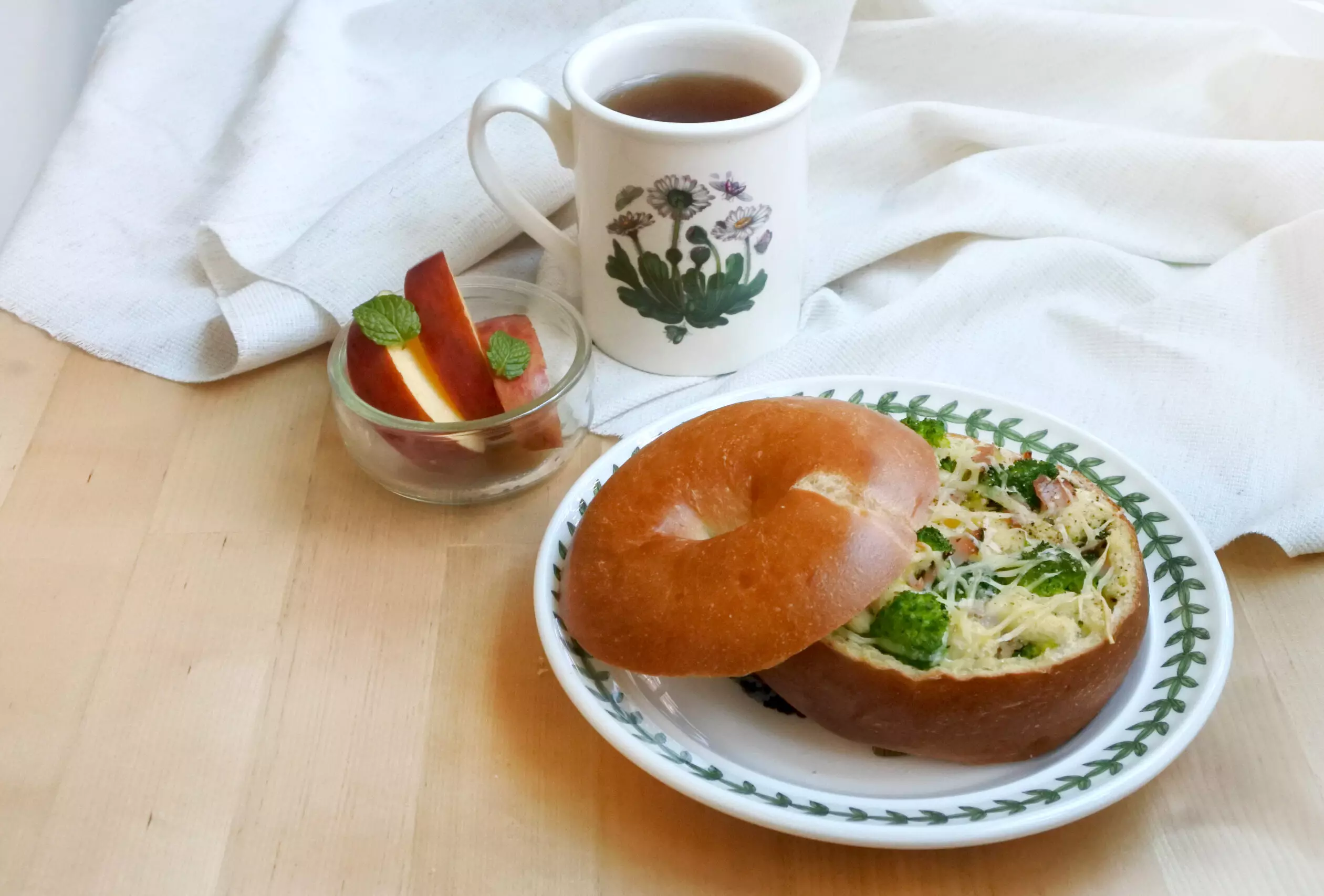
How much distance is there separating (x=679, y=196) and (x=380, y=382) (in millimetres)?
372

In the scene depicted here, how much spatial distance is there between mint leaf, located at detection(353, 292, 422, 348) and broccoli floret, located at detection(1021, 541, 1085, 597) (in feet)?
2.17

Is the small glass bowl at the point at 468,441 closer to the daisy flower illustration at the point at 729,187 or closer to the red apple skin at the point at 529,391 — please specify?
the red apple skin at the point at 529,391

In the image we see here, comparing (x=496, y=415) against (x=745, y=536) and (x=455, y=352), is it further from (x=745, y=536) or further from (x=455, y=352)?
(x=745, y=536)

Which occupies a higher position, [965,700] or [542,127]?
[542,127]

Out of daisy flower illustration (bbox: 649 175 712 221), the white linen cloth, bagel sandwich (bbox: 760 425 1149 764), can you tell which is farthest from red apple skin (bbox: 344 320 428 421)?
bagel sandwich (bbox: 760 425 1149 764)

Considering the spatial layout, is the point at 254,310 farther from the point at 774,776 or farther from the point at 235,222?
the point at 774,776

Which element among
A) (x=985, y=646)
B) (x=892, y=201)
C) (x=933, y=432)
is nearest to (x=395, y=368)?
(x=933, y=432)

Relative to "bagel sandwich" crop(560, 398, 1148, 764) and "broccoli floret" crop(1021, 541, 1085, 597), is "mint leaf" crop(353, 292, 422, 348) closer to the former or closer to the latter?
"bagel sandwich" crop(560, 398, 1148, 764)

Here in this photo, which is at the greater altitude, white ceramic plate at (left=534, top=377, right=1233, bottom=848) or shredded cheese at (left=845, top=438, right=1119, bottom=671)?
shredded cheese at (left=845, top=438, right=1119, bottom=671)

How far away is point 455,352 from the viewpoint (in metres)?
1.18

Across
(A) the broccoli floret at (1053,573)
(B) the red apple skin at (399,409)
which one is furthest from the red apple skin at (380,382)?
(A) the broccoli floret at (1053,573)

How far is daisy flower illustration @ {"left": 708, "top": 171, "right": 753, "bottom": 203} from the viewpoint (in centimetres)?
115

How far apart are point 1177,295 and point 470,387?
851 millimetres

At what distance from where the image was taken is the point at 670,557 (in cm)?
89
